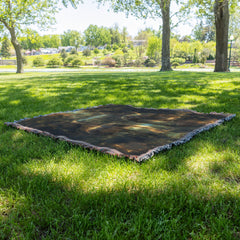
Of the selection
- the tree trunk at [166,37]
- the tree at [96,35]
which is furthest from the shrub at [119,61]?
the tree at [96,35]

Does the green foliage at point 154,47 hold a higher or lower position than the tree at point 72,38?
lower

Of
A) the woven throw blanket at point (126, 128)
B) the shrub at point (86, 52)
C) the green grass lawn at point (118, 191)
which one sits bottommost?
the green grass lawn at point (118, 191)

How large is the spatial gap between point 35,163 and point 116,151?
78 cm

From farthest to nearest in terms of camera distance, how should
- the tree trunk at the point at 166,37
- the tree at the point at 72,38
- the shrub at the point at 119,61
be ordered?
the tree at the point at 72,38
the shrub at the point at 119,61
the tree trunk at the point at 166,37

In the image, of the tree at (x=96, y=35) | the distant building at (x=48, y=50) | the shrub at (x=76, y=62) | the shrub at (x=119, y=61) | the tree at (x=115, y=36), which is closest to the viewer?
the shrub at (x=76, y=62)

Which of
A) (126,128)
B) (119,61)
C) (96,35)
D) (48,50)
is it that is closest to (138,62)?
(119,61)

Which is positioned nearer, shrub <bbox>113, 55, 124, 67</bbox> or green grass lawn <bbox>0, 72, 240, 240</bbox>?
green grass lawn <bbox>0, 72, 240, 240</bbox>

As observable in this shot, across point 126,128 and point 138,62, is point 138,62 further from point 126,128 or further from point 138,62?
point 126,128

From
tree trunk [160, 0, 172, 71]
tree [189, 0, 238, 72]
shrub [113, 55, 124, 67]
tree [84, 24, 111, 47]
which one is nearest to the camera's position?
tree [189, 0, 238, 72]

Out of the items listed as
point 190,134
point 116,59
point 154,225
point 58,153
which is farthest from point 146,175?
point 116,59

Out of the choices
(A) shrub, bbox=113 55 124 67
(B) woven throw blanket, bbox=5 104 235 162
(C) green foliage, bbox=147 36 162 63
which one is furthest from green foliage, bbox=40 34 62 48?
(B) woven throw blanket, bbox=5 104 235 162

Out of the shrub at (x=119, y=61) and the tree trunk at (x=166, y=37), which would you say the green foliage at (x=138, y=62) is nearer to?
the shrub at (x=119, y=61)

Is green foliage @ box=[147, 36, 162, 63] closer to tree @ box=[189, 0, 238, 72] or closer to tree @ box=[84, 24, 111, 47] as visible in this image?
tree @ box=[189, 0, 238, 72]

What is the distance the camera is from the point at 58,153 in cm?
255
